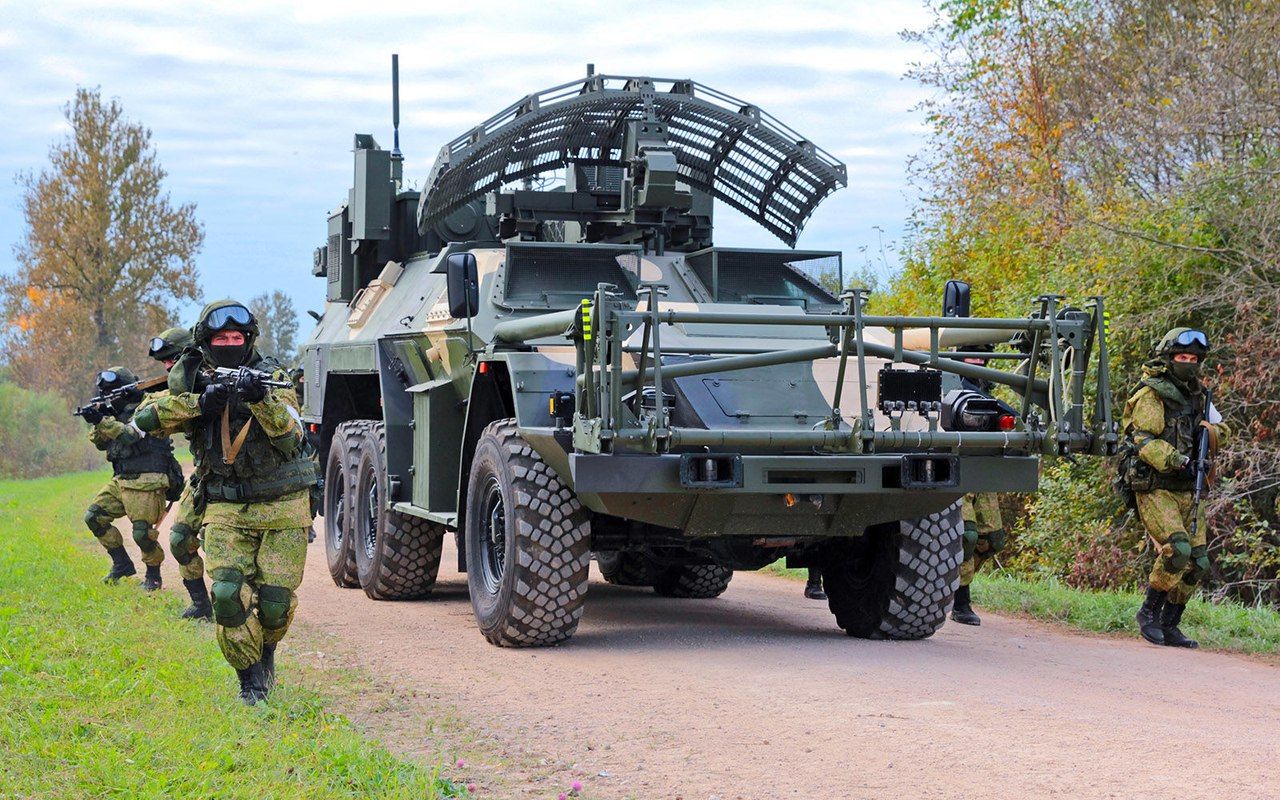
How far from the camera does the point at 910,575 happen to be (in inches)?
330

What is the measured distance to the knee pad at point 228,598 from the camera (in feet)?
20.6

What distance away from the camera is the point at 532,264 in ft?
31.3

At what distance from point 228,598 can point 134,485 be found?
4.82 m

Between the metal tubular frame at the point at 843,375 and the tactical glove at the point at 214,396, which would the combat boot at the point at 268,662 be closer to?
the tactical glove at the point at 214,396

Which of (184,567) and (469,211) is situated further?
(469,211)

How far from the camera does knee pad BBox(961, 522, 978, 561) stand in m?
9.92

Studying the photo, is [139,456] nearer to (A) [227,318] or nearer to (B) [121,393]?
(B) [121,393]

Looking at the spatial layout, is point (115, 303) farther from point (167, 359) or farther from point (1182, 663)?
point (1182, 663)

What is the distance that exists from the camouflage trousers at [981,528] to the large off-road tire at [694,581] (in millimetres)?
1796

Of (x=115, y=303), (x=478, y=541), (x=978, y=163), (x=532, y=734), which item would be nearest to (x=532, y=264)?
(x=478, y=541)

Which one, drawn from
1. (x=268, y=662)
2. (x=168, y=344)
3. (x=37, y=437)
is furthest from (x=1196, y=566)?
(x=37, y=437)

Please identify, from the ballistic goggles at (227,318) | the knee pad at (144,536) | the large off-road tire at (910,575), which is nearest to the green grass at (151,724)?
the knee pad at (144,536)

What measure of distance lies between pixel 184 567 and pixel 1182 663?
567cm

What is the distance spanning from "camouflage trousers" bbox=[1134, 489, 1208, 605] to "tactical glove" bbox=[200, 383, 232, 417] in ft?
17.5
